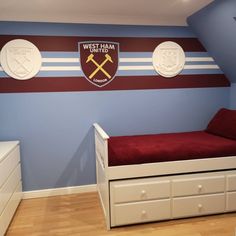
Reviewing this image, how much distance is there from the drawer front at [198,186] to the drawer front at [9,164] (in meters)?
1.53

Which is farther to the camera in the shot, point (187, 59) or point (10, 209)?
point (187, 59)

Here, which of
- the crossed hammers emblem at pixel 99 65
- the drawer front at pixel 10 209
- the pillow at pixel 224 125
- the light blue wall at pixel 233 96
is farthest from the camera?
the light blue wall at pixel 233 96

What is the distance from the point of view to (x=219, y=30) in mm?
2656

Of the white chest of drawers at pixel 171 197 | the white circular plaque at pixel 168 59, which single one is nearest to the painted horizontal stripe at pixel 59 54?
the white circular plaque at pixel 168 59

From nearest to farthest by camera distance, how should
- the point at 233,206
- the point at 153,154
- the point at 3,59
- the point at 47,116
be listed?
the point at 153,154, the point at 233,206, the point at 3,59, the point at 47,116

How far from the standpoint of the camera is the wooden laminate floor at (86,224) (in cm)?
214

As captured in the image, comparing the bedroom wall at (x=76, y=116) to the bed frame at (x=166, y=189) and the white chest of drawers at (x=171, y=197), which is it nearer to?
the bed frame at (x=166, y=189)

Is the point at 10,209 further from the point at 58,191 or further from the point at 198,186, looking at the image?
the point at 198,186

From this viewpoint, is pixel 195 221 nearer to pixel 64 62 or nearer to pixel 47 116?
pixel 47 116

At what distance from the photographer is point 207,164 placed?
233 cm

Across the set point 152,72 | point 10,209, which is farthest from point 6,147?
point 152,72

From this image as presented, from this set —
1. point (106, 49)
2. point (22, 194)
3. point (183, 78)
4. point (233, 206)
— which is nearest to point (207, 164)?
point (233, 206)

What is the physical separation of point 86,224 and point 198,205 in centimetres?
109

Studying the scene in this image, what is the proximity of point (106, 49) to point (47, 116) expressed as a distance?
1065 mm
